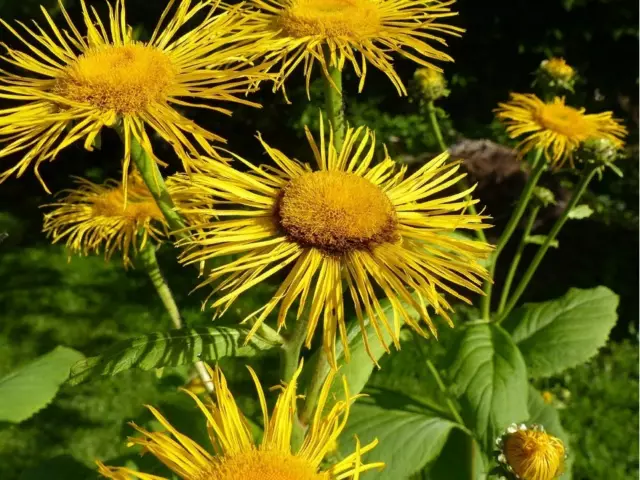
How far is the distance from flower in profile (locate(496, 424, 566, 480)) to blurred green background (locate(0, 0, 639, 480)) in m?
1.34

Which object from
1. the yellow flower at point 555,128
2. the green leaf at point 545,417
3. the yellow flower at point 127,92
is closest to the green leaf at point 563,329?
the green leaf at point 545,417

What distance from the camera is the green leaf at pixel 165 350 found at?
0.76 meters

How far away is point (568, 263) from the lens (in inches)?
115

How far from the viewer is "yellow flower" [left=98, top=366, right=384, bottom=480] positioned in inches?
28.3

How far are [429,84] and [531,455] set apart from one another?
2.56 feet

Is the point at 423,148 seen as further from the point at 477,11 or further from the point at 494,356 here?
the point at 494,356

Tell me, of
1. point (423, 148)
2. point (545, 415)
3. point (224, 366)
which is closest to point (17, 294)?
point (224, 366)

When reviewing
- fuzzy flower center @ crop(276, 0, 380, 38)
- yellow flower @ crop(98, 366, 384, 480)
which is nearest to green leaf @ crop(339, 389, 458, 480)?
yellow flower @ crop(98, 366, 384, 480)

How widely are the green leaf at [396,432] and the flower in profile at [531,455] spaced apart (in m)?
0.28

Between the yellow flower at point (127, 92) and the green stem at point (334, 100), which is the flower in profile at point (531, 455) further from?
the yellow flower at point (127, 92)

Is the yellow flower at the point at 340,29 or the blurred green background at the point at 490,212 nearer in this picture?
the yellow flower at the point at 340,29

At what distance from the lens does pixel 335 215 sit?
77cm

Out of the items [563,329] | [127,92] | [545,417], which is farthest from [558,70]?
[127,92]

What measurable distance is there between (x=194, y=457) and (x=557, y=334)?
3.11 feet
